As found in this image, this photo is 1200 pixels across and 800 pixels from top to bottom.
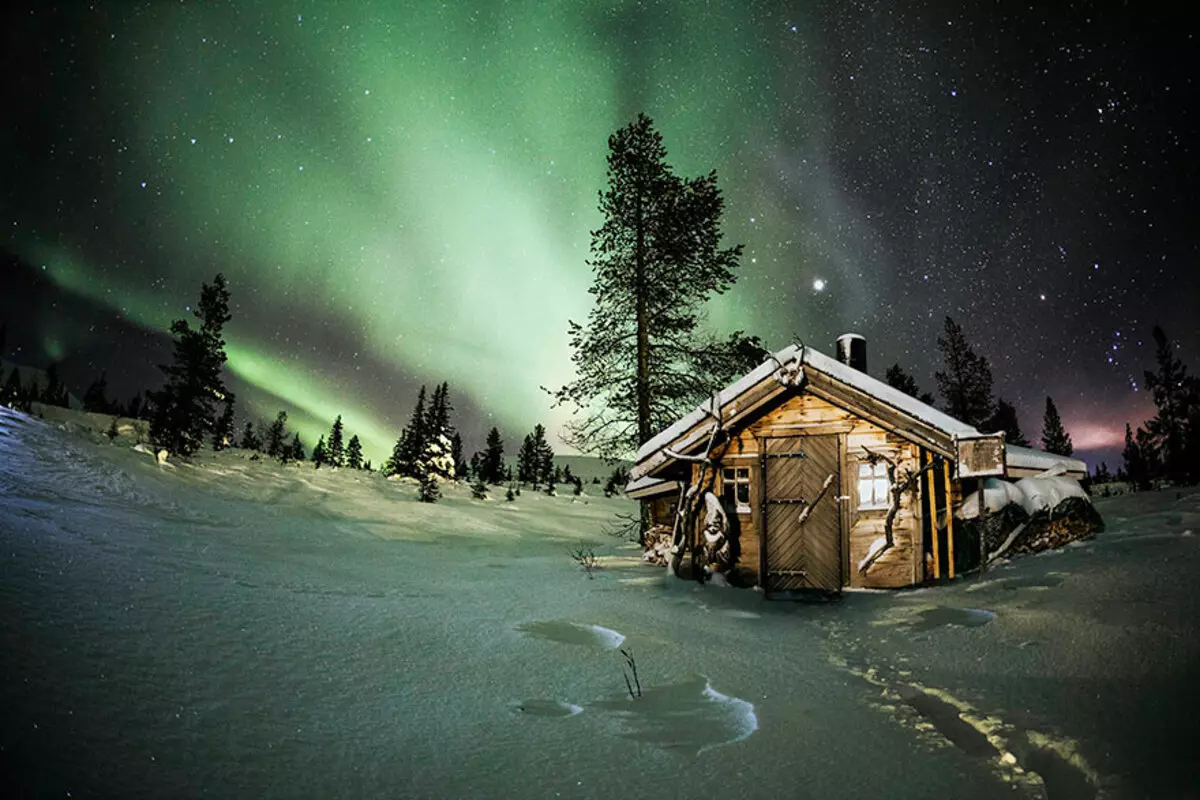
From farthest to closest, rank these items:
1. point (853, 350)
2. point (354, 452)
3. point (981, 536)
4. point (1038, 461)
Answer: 1. point (354, 452)
2. point (853, 350)
3. point (1038, 461)
4. point (981, 536)

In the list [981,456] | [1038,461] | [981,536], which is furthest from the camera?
[1038,461]

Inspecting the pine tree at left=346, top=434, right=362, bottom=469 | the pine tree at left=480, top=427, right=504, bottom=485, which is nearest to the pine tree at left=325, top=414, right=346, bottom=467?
the pine tree at left=346, top=434, right=362, bottom=469

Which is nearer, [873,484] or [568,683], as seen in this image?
[568,683]

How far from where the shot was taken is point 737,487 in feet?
36.8

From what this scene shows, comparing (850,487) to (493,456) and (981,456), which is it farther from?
(493,456)

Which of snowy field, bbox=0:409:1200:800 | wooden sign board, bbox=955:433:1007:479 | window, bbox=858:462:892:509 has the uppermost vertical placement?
wooden sign board, bbox=955:433:1007:479

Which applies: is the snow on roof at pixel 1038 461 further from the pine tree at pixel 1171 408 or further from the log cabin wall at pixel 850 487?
the pine tree at pixel 1171 408

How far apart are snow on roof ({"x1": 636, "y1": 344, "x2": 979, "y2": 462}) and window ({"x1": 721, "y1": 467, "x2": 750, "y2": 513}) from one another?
142 centimetres

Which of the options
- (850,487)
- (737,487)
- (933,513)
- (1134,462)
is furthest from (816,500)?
→ (1134,462)

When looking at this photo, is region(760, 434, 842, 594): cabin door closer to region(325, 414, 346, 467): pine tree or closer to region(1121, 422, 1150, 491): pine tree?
region(1121, 422, 1150, 491): pine tree

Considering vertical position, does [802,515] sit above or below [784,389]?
below

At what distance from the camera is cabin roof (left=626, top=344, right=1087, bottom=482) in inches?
370

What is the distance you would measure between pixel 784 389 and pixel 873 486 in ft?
8.31

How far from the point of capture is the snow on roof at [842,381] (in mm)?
9344
